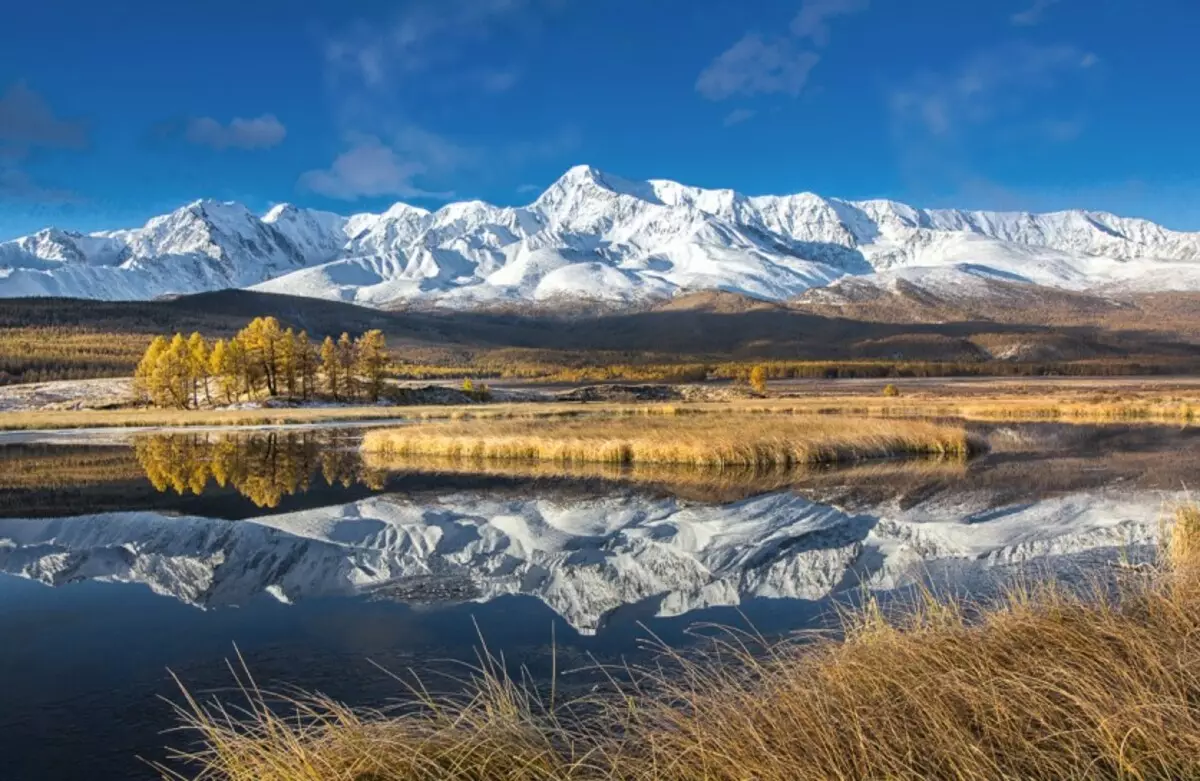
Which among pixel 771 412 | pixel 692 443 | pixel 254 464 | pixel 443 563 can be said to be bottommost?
pixel 254 464

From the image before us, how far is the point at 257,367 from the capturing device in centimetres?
9975

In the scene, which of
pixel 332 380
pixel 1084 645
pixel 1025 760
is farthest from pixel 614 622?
pixel 332 380

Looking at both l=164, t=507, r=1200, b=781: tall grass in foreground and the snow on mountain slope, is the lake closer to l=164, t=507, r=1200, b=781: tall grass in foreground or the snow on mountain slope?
the snow on mountain slope

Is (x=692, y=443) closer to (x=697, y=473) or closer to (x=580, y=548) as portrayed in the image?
(x=697, y=473)

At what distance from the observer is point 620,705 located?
939 centimetres

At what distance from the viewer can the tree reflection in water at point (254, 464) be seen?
32.9 metres

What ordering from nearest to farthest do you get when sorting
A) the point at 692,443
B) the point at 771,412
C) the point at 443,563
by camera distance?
1. the point at 443,563
2. the point at 692,443
3. the point at 771,412

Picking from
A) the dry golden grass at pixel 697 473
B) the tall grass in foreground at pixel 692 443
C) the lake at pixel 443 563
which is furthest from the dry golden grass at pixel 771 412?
the lake at pixel 443 563

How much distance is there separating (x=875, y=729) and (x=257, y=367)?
10164 centimetres

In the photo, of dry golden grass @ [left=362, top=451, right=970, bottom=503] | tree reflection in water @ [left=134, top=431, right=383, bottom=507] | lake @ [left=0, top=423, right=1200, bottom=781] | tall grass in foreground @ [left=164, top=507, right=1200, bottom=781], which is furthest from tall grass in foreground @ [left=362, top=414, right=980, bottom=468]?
tall grass in foreground @ [left=164, top=507, right=1200, bottom=781]

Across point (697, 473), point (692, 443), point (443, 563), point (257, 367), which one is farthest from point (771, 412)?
point (257, 367)

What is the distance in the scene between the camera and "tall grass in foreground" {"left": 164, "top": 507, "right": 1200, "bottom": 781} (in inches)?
246

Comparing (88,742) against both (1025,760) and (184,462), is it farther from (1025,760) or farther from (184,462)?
(184,462)

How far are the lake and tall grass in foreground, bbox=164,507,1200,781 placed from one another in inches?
108
